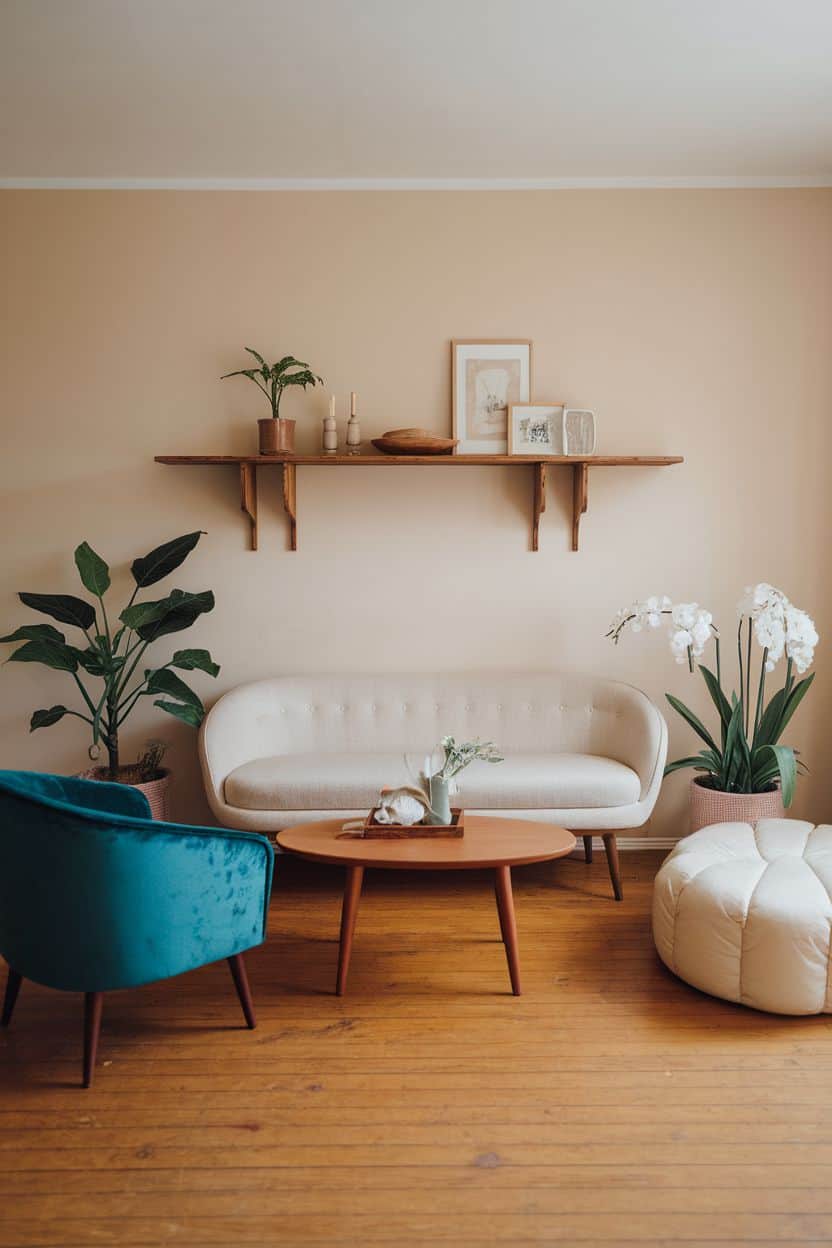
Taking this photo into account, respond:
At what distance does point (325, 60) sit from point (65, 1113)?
3099mm

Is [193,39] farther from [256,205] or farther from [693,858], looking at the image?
[693,858]

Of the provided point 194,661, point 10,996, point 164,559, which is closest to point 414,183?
point 164,559

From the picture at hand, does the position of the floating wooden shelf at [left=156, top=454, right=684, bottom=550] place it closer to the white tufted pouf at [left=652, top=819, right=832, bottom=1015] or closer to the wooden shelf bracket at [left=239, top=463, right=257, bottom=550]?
the wooden shelf bracket at [left=239, top=463, right=257, bottom=550]

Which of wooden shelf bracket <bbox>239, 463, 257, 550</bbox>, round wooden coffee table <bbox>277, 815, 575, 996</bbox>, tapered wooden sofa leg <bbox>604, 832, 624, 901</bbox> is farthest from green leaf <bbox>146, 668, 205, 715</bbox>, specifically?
tapered wooden sofa leg <bbox>604, 832, 624, 901</bbox>

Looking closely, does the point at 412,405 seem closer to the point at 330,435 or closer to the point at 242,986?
the point at 330,435

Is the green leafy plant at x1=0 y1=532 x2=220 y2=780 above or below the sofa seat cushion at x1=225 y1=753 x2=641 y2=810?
above

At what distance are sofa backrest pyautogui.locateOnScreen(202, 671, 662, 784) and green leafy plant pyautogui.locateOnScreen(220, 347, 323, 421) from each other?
118cm

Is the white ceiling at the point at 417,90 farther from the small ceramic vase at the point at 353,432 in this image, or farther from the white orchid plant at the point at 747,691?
the white orchid plant at the point at 747,691

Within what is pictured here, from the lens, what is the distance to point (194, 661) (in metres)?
3.72

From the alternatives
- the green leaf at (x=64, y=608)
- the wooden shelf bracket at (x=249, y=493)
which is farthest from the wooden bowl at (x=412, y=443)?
the green leaf at (x=64, y=608)

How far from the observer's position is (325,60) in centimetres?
297

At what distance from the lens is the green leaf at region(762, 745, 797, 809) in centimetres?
341

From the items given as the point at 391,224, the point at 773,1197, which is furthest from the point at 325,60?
the point at 773,1197

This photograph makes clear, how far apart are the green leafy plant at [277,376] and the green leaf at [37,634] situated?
4.08ft
